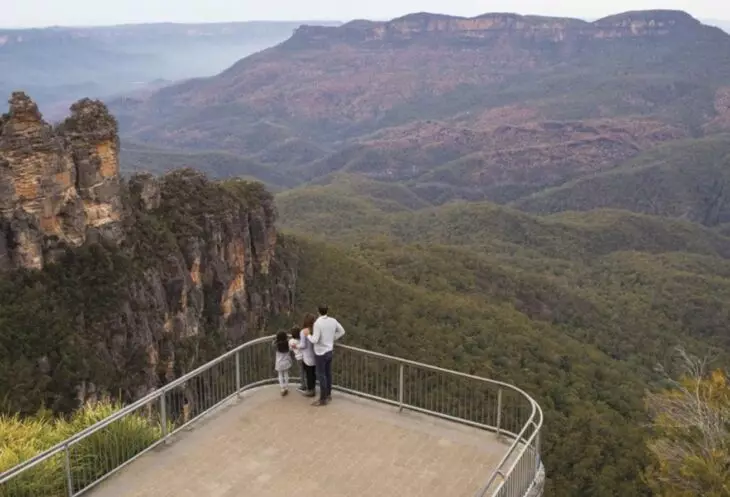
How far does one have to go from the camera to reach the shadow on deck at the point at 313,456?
14703mm

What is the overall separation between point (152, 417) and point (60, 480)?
13.0 ft

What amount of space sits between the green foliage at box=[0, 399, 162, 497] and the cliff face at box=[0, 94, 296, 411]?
470 inches

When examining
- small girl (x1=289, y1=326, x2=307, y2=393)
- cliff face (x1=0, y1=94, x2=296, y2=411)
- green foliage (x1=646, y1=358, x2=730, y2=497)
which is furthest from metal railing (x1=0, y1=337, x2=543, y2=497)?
cliff face (x1=0, y1=94, x2=296, y2=411)

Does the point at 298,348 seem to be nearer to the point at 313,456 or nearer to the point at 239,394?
the point at 239,394

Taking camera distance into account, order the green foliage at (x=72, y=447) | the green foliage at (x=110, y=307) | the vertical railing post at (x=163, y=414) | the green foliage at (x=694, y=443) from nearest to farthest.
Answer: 1. the green foliage at (x=72, y=447)
2. the vertical railing post at (x=163, y=414)
3. the green foliage at (x=694, y=443)
4. the green foliage at (x=110, y=307)

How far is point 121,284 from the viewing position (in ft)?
123

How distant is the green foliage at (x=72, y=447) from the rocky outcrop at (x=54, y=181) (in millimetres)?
19345

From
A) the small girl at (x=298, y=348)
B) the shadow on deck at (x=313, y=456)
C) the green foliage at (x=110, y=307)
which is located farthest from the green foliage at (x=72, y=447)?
the green foliage at (x=110, y=307)

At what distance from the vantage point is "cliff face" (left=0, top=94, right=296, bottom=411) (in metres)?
32.3

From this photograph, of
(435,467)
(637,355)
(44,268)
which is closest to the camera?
(435,467)

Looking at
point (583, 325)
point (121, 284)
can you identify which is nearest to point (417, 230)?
point (583, 325)

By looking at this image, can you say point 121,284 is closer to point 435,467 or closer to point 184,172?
point 184,172

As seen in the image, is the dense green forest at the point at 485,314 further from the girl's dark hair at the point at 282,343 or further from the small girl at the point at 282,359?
the girl's dark hair at the point at 282,343

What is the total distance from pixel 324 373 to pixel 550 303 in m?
63.6
